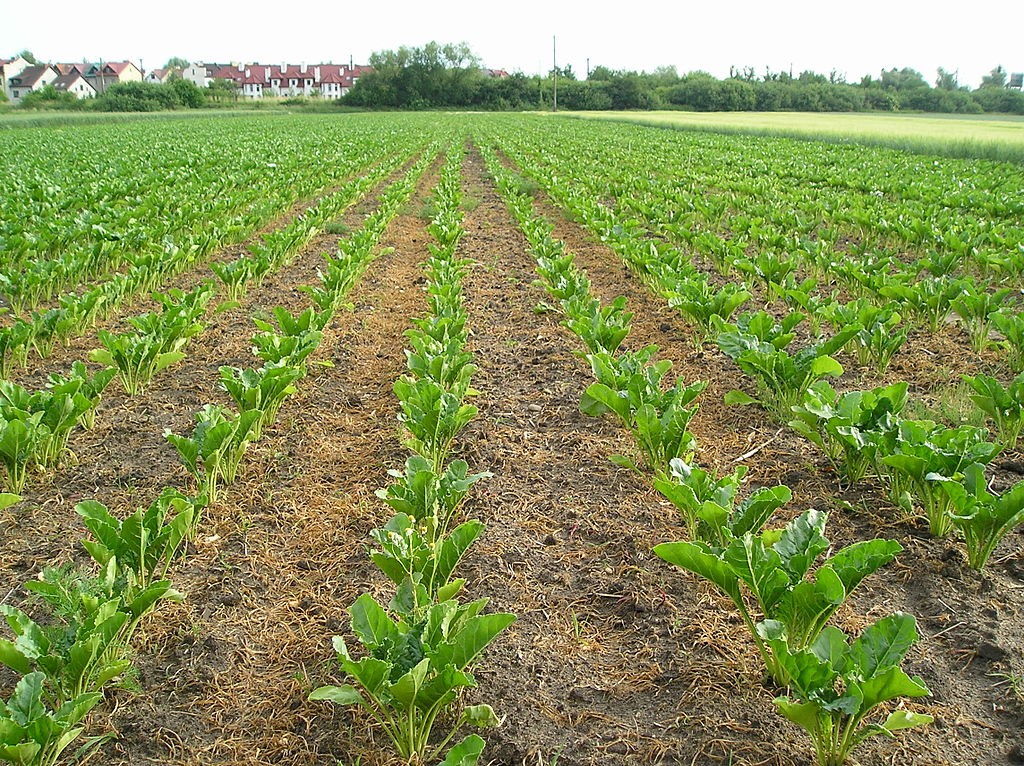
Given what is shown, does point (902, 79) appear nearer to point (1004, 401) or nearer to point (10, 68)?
point (1004, 401)

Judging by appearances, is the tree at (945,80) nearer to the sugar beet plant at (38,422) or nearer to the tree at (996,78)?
the tree at (996,78)

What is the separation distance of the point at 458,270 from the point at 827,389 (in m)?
4.82

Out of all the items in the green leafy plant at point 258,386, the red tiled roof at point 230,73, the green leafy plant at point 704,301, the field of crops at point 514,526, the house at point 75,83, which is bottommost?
the field of crops at point 514,526

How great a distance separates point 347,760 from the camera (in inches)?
101

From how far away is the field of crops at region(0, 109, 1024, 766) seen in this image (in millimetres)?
2559

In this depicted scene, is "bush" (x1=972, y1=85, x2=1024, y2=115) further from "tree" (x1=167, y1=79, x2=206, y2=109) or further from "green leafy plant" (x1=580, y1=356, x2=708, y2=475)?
"green leafy plant" (x1=580, y1=356, x2=708, y2=475)

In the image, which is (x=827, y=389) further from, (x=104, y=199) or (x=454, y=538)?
(x=104, y=199)

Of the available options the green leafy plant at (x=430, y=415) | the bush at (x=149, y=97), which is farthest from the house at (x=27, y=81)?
the green leafy plant at (x=430, y=415)

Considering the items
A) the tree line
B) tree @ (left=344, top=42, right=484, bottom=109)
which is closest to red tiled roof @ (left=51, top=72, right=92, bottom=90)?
the tree line

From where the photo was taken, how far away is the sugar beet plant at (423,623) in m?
2.39

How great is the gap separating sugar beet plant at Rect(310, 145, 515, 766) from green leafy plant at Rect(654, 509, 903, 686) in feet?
2.57

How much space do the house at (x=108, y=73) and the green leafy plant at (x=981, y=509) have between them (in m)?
137

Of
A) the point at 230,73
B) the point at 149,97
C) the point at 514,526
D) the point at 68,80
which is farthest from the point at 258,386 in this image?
the point at 230,73

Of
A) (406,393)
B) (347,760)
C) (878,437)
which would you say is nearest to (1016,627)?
(878,437)
